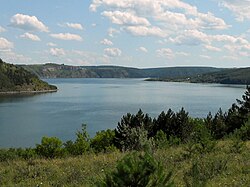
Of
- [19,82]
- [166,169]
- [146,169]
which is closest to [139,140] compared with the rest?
[166,169]

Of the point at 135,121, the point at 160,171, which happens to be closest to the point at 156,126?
the point at 135,121

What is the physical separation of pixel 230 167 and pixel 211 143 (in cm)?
224

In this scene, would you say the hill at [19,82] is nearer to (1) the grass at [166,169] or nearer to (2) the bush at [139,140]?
(2) the bush at [139,140]

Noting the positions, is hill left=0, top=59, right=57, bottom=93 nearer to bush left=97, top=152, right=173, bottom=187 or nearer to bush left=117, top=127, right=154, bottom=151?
bush left=117, top=127, right=154, bottom=151

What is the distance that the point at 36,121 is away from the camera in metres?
66.1

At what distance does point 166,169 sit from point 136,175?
143 inches

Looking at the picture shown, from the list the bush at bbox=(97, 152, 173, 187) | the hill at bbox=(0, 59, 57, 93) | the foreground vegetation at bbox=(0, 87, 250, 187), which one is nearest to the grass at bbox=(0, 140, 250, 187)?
the foreground vegetation at bbox=(0, 87, 250, 187)

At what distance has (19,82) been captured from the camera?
6206 inches

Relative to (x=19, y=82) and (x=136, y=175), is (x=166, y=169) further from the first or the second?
(x=19, y=82)

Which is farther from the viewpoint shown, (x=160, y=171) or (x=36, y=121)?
(x=36, y=121)

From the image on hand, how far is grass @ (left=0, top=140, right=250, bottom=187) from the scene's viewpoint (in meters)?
6.36

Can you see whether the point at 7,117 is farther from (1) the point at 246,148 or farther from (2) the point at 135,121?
(1) the point at 246,148

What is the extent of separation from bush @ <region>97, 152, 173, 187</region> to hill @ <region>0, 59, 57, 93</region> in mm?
149206

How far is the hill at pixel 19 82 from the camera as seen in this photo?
150m
